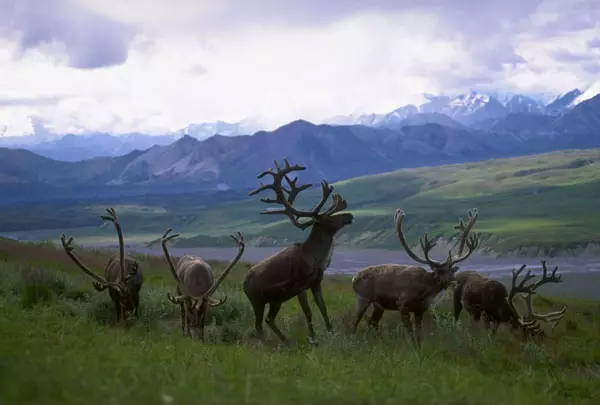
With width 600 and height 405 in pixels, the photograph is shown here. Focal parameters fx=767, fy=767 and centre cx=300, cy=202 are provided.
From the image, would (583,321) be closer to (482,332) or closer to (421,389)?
(482,332)

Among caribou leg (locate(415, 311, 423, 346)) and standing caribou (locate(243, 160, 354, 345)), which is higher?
standing caribou (locate(243, 160, 354, 345))

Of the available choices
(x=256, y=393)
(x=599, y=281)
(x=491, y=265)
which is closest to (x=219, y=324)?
(x=256, y=393)

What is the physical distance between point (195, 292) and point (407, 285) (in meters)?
4.06

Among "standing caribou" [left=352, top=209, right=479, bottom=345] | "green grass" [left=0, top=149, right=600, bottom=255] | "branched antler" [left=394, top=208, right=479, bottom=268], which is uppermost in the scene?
"branched antler" [left=394, top=208, right=479, bottom=268]

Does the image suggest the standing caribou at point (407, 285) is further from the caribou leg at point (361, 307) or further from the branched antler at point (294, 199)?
the branched antler at point (294, 199)

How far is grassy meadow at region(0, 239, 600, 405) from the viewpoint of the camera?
571cm

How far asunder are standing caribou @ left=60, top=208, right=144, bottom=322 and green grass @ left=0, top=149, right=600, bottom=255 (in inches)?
3391

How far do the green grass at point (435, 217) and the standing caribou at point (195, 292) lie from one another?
3390 inches

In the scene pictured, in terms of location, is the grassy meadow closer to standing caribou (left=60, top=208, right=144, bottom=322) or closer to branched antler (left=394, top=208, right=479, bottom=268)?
standing caribou (left=60, top=208, right=144, bottom=322)

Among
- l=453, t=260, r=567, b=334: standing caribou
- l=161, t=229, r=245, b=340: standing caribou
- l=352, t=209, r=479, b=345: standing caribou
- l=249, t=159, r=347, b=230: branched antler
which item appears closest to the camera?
l=161, t=229, r=245, b=340: standing caribou

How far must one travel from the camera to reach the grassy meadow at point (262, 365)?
225 inches

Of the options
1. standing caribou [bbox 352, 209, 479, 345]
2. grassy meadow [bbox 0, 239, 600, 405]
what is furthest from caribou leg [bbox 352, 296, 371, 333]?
grassy meadow [bbox 0, 239, 600, 405]

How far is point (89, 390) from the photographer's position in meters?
5.46

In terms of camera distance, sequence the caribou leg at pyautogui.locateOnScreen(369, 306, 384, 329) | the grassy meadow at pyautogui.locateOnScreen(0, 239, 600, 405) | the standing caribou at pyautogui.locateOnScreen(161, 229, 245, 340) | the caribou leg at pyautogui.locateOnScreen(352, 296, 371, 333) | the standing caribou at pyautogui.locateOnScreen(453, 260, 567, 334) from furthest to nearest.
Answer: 1. the standing caribou at pyautogui.locateOnScreen(453, 260, 567, 334)
2. the caribou leg at pyautogui.locateOnScreen(369, 306, 384, 329)
3. the caribou leg at pyautogui.locateOnScreen(352, 296, 371, 333)
4. the standing caribou at pyautogui.locateOnScreen(161, 229, 245, 340)
5. the grassy meadow at pyautogui.locateOnScreen(0, 239, 600, 405)
